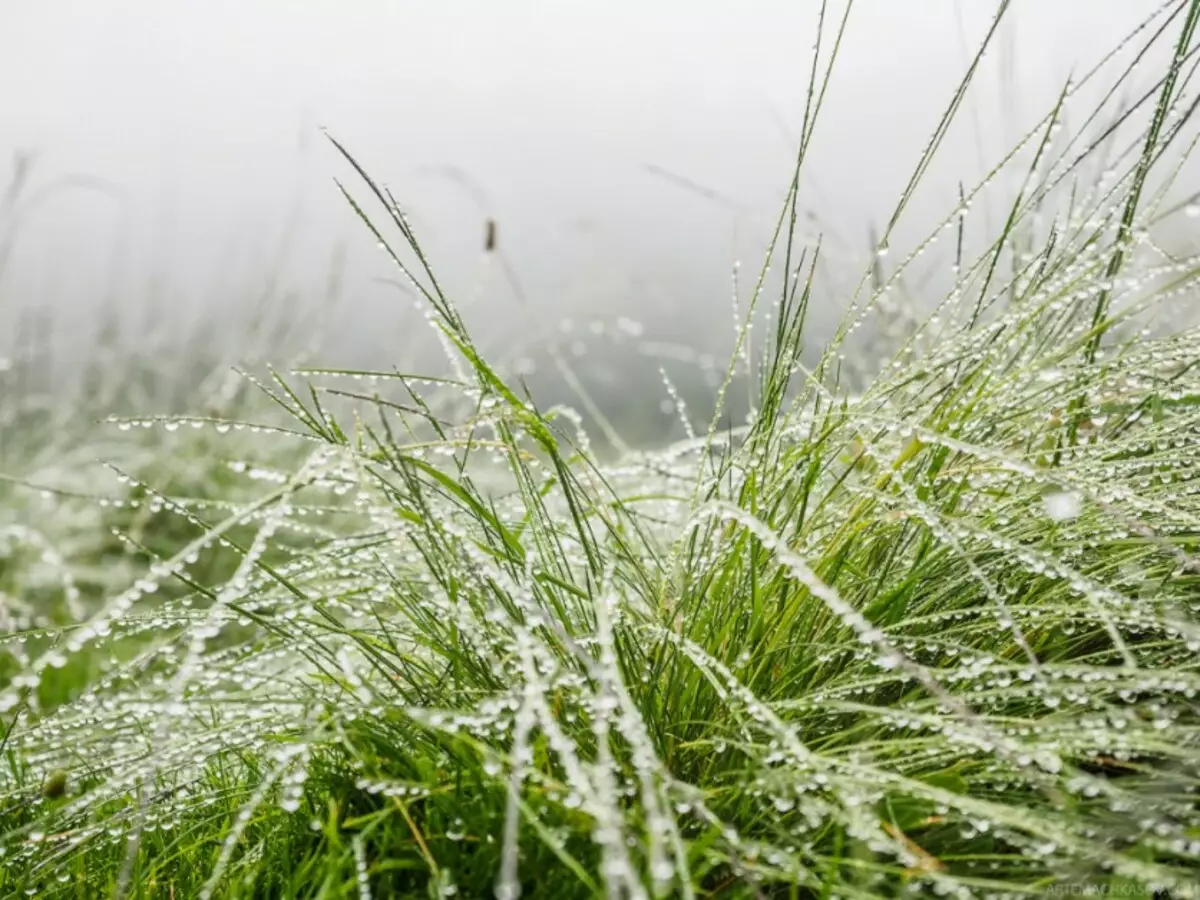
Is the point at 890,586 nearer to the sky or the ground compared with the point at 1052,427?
nearer to the ground

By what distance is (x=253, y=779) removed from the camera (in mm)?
1297

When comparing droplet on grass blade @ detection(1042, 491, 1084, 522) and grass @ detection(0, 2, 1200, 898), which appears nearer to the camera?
grass @ detection(0, 2, 1200, 898)

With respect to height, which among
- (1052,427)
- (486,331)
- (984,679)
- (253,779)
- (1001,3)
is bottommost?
(984,679)

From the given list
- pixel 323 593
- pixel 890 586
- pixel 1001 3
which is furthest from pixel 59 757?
pixel 1001 3

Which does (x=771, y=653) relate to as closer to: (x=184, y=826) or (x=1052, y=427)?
(x=1052, y=427)

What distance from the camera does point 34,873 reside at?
1231 mm

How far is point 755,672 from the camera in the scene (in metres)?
1.20

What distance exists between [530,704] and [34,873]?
78cm

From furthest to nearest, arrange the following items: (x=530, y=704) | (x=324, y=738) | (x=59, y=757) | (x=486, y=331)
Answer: (x=486, y=331) < (x=59, y=757) < (x=324, y=738) < (x=530, y=704)

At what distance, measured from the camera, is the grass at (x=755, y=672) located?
3.15 feet

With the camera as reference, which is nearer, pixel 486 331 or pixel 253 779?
pixel 253 779

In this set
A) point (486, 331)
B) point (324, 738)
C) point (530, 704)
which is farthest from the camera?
point (486, 331)

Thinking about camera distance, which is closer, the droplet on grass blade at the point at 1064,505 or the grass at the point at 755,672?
the grass at the point at 755,672

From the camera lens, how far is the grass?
959mm
